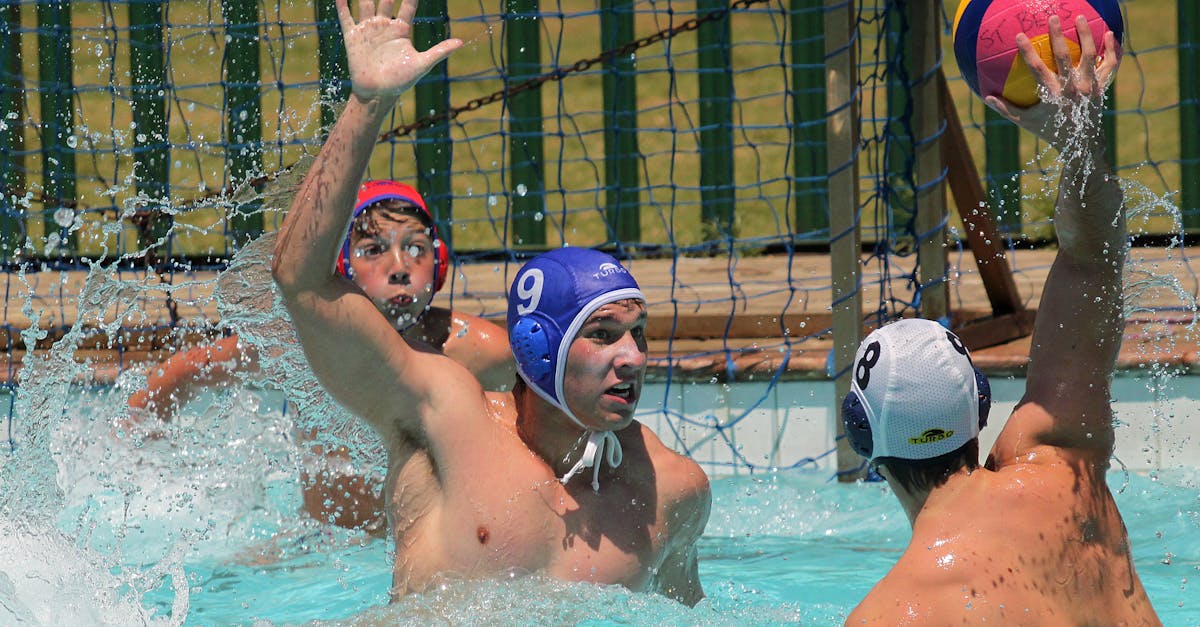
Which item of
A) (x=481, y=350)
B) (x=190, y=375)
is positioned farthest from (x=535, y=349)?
(x=190, y=375)

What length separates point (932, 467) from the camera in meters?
2.34

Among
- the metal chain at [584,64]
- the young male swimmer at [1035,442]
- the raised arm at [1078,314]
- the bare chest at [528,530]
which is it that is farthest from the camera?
the metal chain at [584,64]

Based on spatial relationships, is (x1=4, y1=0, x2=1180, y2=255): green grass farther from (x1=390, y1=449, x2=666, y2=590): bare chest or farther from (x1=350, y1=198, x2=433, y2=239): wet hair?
(x1=390, y1=449, x2=666, y2=590): bare chest

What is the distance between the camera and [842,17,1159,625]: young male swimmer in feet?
7.39

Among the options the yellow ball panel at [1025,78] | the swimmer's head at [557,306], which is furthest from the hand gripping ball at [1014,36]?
the swimmer's head at [557,306]

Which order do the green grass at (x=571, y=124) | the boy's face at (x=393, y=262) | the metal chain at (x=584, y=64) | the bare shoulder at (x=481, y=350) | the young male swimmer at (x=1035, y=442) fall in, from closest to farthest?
1. the young male swimmer at (x=1035, y=442)
2. the boy's face at (x=393, y=262)
3. the bare shoulder at (x=481, y=350)
4. the metal chain at (x=584, y=64)
5. the green grass at (x=571, y=124)

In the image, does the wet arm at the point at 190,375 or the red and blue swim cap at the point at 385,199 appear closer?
the red and blue swim cap at the point at 385,199

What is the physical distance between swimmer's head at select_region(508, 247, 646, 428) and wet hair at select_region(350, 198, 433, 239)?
40.3 inches

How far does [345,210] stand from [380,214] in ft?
4.00

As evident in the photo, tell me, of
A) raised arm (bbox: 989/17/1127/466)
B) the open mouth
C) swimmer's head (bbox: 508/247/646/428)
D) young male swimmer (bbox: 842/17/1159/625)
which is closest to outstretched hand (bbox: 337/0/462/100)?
swimmer's head (bbox: 508/247/646/428)

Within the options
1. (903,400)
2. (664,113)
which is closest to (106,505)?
(903,400)

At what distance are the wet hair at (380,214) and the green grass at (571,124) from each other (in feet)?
7.36

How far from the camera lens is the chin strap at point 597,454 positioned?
2.76m

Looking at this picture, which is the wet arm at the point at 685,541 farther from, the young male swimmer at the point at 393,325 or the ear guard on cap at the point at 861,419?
the young male swimmer at the point at 393,325
